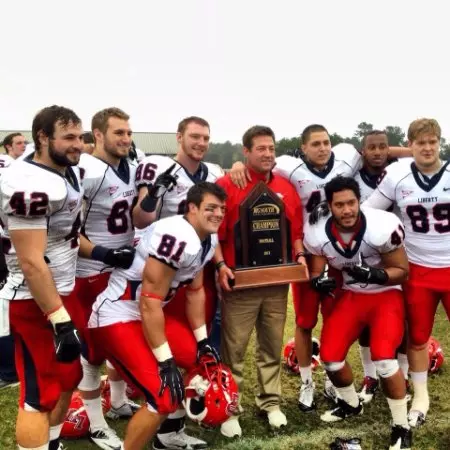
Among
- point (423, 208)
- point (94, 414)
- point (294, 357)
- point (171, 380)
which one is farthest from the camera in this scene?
point (294, 357)

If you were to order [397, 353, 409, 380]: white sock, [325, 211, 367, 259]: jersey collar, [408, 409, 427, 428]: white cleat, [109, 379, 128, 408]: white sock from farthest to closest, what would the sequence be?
1. [397, 353, 409, 380]: white sock
2. [109, 379, 128, 408]: white sock
3. [408, 409, 427, 428]: white cleat
4. [325, 211, 367, 259]: jersey collar

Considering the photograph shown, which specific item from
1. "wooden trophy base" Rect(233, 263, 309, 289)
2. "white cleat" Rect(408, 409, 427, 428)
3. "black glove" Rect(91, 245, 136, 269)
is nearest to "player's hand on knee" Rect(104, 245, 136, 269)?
"black glove" Rect(91, 245, 136, 269)

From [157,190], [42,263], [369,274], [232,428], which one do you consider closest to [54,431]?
[42,263]

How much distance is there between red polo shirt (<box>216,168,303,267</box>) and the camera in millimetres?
3664

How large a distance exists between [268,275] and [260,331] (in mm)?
525

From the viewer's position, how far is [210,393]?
295cm

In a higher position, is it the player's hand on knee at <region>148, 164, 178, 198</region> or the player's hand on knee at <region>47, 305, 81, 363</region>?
the player's hand on knee at <region>148, 164, 178, 198</region>

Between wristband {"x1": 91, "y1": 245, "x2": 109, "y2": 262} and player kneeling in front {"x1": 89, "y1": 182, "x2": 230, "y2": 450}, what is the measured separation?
130 mm

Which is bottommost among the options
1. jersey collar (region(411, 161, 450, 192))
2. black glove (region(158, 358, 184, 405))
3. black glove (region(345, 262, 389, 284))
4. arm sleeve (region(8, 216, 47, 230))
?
black glove (region(158, 358, 184, 405))

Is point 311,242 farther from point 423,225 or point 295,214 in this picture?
point 423,225

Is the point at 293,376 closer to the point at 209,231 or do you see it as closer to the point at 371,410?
the point at 371,410

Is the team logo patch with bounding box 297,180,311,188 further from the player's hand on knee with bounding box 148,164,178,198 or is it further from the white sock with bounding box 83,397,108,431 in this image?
the white sock with bounding box 83,397,108,431

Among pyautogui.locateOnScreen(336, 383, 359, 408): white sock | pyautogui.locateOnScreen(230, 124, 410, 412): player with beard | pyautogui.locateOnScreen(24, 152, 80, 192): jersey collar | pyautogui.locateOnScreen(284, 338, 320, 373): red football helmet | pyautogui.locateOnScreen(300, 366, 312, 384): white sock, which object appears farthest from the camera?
pyautogui.locateOnScreen(284, 338, 320, 373): red football helmet

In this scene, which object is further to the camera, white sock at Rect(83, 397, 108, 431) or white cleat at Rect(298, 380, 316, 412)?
white cleat at Rect(298, 380, 316, 412)
